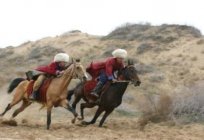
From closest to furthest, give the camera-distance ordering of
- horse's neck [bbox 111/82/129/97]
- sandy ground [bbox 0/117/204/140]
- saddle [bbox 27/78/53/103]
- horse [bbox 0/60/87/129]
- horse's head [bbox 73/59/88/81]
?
sandy ground [bbox 0/117/204/140]
horse's head [bbox 73/59/88/81]
horse [bbox 0/60/87/129]
saddle [bbox 27/78/53/103]
horse's neck [bbox 111/82/129/97]

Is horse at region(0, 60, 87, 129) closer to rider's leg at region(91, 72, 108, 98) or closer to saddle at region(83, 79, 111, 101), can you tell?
rider's leg at region(91, 72, 108, 98)

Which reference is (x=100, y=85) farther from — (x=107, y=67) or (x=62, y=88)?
(x=62, y=88)

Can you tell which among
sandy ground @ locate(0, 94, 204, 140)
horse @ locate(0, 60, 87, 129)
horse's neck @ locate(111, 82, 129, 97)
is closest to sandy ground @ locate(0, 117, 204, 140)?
sandy ground @ locate(0, 94, 204, 140)

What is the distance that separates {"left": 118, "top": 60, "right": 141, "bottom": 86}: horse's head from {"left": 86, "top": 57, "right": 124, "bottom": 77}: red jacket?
246 millimetres

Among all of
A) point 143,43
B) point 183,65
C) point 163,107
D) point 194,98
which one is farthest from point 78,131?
point 143,43

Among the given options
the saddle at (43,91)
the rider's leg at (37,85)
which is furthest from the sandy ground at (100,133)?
the rider's leg at (37,85)

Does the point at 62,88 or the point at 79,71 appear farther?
the point at 62,88

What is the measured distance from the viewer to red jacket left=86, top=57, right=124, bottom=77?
1730cm

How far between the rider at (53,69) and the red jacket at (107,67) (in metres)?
1.24

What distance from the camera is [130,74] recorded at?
17.0 m

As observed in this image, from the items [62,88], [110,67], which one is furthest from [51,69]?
[110,67]

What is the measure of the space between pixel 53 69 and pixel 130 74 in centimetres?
215

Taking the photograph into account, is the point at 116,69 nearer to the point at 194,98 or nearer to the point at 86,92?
the point at 86,92

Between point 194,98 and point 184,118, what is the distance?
5.18 feet
